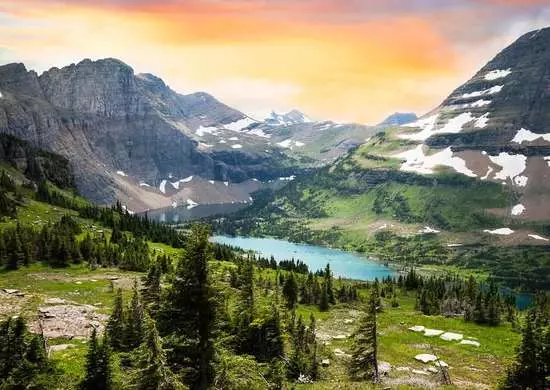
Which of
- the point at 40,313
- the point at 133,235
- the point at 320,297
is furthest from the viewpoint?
the point at 133,235

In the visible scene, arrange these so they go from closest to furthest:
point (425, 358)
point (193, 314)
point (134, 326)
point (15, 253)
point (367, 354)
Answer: point (193, 314), point (134, 326), point (367, 354), point (425, 358), point (15, 253)

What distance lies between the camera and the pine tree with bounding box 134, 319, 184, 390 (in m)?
21.4

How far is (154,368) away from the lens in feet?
71.2

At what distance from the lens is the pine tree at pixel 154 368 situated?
21359 mm

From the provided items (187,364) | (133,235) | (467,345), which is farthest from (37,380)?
(133,235)

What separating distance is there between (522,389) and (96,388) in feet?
84.8

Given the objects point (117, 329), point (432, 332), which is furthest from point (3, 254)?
point (432, 332)

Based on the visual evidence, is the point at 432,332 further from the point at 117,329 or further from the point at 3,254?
the point at 3,254

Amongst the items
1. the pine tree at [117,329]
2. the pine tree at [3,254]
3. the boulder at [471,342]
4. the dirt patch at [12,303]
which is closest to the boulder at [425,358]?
the boulder at [471,342]

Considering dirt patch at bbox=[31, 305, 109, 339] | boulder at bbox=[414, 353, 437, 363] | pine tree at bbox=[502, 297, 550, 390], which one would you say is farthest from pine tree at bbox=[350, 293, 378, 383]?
dirt patch at bbox=[31, 305, 109, 339]

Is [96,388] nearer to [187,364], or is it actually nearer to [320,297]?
[187,364]


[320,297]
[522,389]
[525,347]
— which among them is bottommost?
[320,297]

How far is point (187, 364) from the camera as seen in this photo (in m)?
23.2

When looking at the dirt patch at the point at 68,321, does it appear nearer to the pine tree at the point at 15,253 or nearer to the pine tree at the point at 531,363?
the pine tree at the point at 15,253
